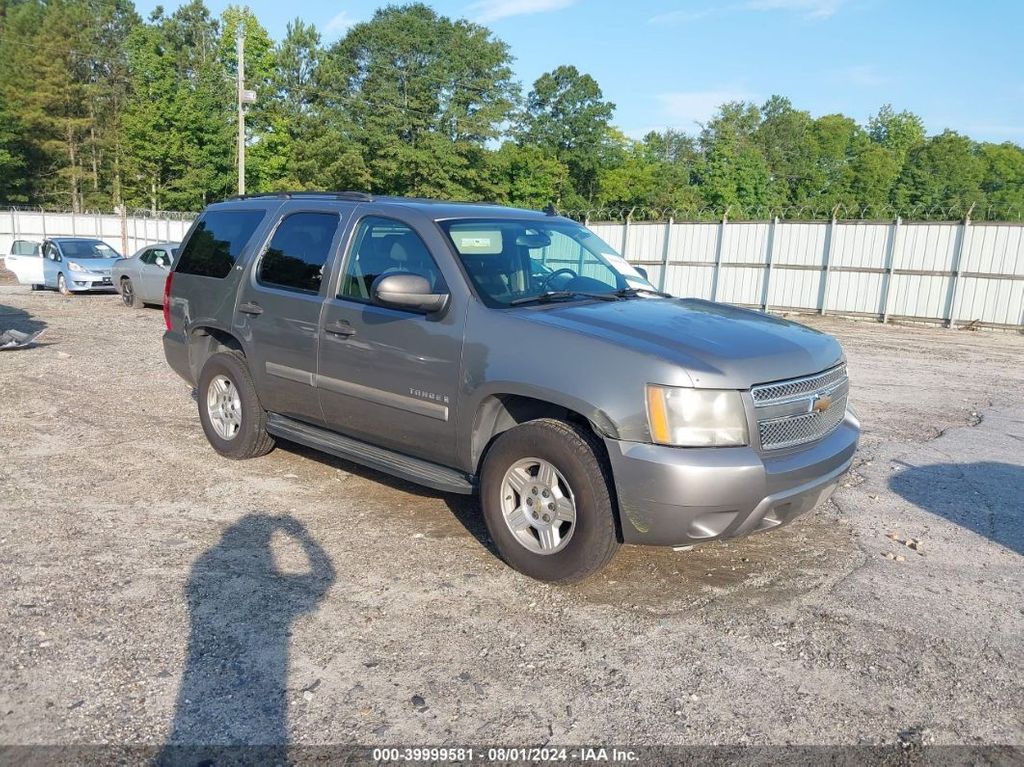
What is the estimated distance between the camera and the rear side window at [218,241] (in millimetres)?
6086

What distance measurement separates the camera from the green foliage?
156 feet

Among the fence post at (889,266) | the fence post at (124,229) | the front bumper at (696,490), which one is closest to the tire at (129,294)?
the front bumper at (696,490)

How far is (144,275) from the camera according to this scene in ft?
57.1

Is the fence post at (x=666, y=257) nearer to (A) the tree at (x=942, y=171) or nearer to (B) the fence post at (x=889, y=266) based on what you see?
(B) the fence post at (x=889, y=266)

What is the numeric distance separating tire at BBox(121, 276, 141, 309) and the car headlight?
16734 mm

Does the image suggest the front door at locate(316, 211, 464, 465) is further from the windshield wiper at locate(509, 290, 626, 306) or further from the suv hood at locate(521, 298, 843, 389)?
the suv hood at locate(521, 298, 843, 389)

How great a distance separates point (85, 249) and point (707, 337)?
2107cm

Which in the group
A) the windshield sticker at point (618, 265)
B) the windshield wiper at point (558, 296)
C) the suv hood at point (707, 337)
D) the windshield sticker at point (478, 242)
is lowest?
the suv hood at point (707, 337)

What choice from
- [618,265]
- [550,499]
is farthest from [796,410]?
[618,265]

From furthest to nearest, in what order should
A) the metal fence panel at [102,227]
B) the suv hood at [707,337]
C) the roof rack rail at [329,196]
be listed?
the metal fence panel at [102,227] < the roof rack rail at [329,196] < the suv hood at [707,337]

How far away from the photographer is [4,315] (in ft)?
48.4

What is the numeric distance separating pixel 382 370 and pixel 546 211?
193cm

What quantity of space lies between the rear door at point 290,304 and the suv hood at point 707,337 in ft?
5.53

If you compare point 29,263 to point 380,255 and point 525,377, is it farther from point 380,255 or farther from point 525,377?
point 525,377
